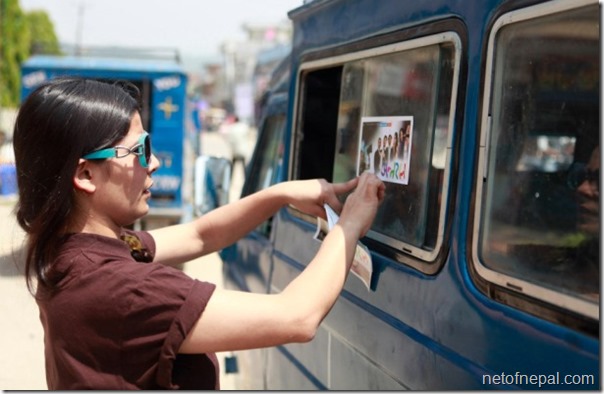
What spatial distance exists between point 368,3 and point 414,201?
0.70 m

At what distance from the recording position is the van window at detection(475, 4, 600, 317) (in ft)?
5.86

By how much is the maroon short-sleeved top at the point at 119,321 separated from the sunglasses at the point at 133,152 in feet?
0.68

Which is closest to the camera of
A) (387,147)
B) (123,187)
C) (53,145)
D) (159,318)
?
(159,318)

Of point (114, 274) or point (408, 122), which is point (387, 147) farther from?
point (114, 274)

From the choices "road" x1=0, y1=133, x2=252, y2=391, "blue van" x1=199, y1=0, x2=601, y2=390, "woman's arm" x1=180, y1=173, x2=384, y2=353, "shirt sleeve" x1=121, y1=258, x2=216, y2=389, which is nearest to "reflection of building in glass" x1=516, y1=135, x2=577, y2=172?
"blue van" x1=199, y1=0, x2=601, y2=390

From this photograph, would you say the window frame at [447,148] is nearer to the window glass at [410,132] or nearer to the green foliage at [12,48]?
the window glass at [410,132]

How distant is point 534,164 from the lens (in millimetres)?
2105

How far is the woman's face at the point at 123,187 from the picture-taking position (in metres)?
1.82

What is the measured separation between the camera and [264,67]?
39.7 metres

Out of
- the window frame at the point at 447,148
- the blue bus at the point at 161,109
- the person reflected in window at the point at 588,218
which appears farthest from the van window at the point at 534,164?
the blue bus at the point at 161,109

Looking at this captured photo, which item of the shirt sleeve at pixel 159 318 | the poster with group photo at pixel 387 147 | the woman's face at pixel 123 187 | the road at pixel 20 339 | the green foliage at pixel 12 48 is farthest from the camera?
the green foliage at pixel 12 48

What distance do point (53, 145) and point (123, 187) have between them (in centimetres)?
19

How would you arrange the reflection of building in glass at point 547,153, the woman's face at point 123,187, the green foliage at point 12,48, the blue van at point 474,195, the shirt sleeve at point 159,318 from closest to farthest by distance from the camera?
the shirt sleeve at point 159,318 < the blue van at point 474,195 < the woman's face at point 123,187 < the reflection of building in glass at point 547,153 < the green foliage at point 12,48

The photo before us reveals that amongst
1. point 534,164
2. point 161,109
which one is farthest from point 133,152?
point 161,109
